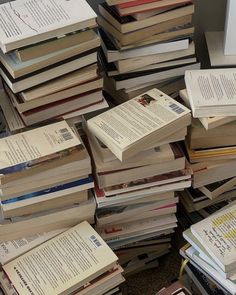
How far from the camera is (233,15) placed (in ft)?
4.53

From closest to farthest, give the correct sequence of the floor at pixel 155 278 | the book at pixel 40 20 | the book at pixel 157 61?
the book at pixel 40 20, the book at pixel 157 61, the floor at pixel 155 278

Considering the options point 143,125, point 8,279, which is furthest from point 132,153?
point 8,279

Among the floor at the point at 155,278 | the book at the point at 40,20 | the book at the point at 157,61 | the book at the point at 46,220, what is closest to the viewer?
the book at the point at 40,20

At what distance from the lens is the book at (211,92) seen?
4.05 ft

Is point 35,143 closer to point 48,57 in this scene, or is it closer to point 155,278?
point 48,57

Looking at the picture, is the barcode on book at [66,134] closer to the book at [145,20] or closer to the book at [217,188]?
the book at [145,20]

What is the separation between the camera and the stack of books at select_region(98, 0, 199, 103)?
128 cm

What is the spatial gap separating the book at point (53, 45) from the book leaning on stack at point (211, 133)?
0.29 metres

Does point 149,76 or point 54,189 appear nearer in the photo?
point 54,189

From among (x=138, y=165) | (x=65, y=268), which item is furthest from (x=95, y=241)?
(x=138, y=165)

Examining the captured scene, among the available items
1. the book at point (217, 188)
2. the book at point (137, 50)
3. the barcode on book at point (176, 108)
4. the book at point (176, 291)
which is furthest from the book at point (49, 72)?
the book at point (176, 291)

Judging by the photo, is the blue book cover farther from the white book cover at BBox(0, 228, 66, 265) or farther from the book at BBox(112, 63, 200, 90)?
the book at BBox(112, 63, 200, 90)

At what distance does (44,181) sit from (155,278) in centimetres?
53

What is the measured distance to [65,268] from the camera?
45.4 inches
